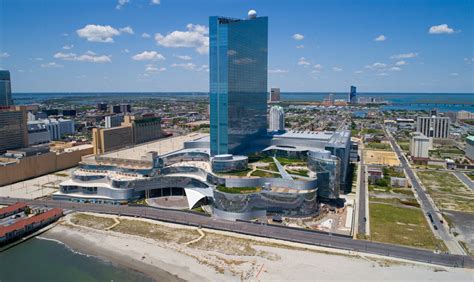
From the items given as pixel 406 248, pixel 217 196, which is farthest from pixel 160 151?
pixel 406 248

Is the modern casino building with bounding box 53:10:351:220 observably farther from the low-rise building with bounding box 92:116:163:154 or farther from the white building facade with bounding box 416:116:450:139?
the white building facade with bounding box 416:116:450:139

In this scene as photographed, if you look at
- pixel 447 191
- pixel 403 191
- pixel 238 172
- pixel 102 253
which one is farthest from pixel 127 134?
pixel 447 191

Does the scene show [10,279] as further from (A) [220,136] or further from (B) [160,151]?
(B) [160,151]

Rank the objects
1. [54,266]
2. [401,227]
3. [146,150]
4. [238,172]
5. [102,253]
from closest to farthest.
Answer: [54,266]
[102,253]
[401,227]
[238,172]
[146,150]

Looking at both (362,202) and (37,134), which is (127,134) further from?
(362,202)

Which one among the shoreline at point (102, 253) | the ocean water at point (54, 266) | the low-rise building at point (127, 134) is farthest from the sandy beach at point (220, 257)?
the low-rise building at point (127, 134)
